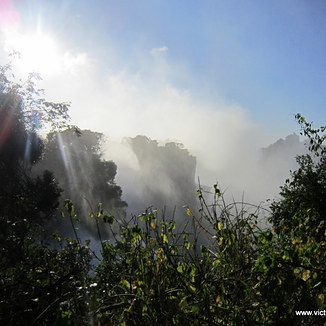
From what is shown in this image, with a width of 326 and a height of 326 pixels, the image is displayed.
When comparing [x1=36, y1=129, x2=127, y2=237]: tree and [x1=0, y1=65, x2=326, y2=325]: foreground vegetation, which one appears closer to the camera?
[x1=0, y1=65, x2=326, y2=325]: foreground vegetation

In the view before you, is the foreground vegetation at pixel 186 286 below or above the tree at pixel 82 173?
below

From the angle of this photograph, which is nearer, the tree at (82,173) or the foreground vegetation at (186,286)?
the foreground vegetation at (186,286)

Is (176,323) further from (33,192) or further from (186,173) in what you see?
(186,173)

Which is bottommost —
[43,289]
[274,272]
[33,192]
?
[274,272]

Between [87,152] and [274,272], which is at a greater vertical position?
[87,152]

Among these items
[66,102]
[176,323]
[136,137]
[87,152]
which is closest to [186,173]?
[136,137]

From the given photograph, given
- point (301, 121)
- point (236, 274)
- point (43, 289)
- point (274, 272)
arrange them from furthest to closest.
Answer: point (301, 121) < point (43, 289) < point (236, 274) < point (274, 272)

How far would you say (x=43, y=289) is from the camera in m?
2.96

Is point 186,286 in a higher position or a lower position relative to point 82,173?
lower

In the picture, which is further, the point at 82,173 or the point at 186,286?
the point at 82,173

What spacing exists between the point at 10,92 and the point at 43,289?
20.6 m

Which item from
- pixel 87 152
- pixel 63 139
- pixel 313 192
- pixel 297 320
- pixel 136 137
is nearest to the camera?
pixel 297 320

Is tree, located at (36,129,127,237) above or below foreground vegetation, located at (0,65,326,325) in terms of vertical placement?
above

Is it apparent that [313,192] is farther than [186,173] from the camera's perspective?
No
